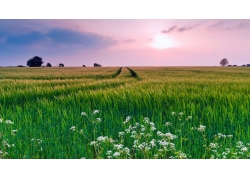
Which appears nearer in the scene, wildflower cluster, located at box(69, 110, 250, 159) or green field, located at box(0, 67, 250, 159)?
wildflower cluster, located at box(69, 110, 250, 159)

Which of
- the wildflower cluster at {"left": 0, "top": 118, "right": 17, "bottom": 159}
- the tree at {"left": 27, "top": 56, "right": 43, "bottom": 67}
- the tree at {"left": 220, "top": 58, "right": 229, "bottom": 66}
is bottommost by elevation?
the wildflower cluster at {"left": 0, "top": 118, "right": 17, "bottom": 159}

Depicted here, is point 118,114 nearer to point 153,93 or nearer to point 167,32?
point 153,93

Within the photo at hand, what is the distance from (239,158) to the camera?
298cm

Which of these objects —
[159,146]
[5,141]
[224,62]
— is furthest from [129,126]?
[224,62]

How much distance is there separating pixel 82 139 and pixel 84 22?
2.67 m

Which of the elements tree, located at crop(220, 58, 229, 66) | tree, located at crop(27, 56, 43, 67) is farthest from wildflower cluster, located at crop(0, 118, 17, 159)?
tree, located at crop(220, 58, 229, 66)

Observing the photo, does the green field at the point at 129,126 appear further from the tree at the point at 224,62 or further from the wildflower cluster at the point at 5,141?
the tree at the point at 224,62

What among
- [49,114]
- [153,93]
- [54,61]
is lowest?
[49,114]

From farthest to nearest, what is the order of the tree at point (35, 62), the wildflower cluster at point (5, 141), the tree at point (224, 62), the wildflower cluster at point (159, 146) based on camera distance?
the tree at point (224, 62)
the tree at point (35, 62)
the wildflower cluster at point (5, 141)
the wildflower cluster at point (159, 146)

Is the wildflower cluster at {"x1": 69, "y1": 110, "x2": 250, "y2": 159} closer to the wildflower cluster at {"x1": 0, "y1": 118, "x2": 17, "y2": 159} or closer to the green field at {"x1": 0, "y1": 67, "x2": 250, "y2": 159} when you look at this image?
the green field at {"x1": 0, "y1": 67, "x2": 250, "y2": 159}

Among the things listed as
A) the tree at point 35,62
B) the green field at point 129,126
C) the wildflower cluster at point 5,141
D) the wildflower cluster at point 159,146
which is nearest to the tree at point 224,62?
the green field at point 129,126

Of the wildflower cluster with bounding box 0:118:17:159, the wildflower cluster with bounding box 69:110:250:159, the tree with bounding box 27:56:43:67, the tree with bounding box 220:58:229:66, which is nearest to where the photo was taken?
the wildflower cluster with bounding box 69:110:250:159

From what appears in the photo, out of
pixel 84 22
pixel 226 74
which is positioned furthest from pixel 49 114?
pixel 226 74

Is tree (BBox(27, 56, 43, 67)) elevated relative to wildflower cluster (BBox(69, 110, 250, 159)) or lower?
elevated
